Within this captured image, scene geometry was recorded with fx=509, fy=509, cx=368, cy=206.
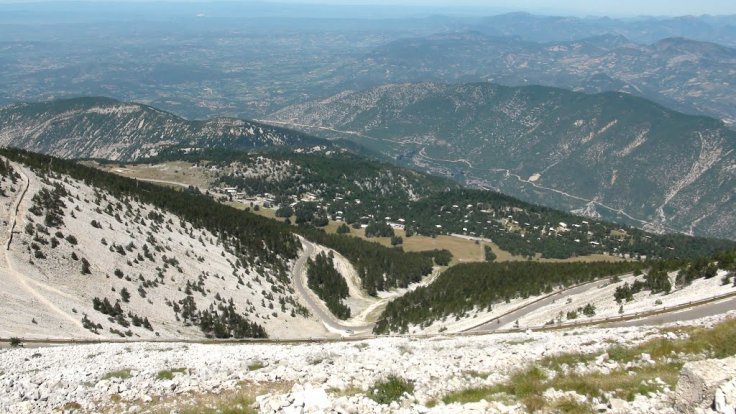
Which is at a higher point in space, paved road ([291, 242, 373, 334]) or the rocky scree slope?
the rocky scree slope

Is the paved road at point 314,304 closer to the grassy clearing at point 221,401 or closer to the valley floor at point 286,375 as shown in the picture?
the valley floor at point 286,375

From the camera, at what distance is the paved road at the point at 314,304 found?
7406 cm

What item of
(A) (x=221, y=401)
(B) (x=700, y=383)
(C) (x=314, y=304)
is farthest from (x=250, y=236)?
(B) (x=700, y=383)

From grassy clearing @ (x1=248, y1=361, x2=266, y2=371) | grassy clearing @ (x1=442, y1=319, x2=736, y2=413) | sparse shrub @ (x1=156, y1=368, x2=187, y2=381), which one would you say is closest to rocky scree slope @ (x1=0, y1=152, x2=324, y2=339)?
sparse shrub @ (x1=156, y1=368, x2=187, y2=381)

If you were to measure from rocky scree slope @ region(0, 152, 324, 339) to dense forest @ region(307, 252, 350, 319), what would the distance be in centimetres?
549

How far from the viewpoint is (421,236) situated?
171 metres

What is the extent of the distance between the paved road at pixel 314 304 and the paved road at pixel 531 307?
24.5 m

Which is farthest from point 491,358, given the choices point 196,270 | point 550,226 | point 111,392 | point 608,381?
point 550,226

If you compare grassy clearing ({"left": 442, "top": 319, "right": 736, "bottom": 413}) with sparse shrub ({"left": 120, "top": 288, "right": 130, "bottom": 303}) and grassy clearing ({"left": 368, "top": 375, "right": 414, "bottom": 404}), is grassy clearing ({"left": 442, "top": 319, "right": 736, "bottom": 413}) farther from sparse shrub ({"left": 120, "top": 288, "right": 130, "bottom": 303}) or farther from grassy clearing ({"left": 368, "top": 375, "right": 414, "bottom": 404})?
sparse shrub ({"left": 120, "top": 288, "right": 130, "bottom": 303})

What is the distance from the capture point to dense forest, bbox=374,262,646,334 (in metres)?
64.1

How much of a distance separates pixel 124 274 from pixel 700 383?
57.0 metres

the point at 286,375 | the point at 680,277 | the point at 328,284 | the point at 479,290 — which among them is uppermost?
the point at 286,375

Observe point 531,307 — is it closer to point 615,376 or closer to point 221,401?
point 615,376

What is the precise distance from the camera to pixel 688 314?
1265 inches
